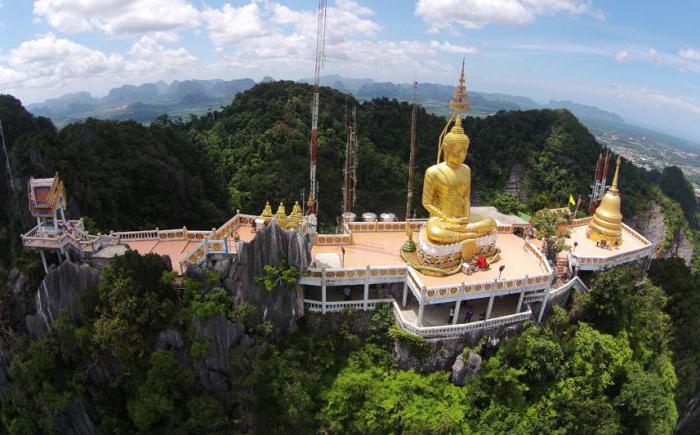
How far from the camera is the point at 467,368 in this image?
1944 cm

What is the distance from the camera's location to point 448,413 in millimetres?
18250

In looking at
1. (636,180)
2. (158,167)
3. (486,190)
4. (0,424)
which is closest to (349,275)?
(0,424)

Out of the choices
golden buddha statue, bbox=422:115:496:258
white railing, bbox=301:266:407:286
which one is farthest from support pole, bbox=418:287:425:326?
golden buddha statue, bbox=422:115:496:258

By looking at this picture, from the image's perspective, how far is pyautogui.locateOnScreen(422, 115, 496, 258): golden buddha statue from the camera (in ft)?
72.7

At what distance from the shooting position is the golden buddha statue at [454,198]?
22.2 meters

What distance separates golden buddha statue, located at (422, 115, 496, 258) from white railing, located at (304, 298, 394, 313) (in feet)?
13.9

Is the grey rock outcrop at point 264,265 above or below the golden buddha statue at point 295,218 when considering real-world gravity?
below

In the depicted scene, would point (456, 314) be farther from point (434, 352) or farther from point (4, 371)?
point (4, 371)

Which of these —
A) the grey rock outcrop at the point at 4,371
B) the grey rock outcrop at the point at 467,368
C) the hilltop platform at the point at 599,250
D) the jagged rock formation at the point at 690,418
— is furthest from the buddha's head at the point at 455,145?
the grey rock outcrop at the point at 4,371

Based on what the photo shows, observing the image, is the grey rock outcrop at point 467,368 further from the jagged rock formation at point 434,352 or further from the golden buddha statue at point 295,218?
the golden buddha statue at point 295,218

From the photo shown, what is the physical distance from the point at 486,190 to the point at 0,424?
193 ft

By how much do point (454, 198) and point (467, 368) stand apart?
839cm

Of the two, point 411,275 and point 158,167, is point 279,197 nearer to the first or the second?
point 158,167

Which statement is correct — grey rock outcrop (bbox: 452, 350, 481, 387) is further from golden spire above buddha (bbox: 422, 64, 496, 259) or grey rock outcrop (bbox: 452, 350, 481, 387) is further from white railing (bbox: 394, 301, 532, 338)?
golden spire above buddha (bbox: 422, 64, 496, 259)
